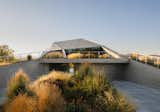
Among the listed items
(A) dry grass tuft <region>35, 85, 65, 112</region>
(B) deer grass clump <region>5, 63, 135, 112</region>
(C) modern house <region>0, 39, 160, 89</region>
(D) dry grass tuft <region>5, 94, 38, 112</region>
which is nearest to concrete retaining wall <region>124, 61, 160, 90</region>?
(C) modern house <region>0, 39, 160, 89</region>

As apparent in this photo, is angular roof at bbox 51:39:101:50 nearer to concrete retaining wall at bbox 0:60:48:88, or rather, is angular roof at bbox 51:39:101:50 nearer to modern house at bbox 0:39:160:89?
modern house at bbox 0:39:160:89

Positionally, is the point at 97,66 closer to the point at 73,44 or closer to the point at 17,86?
the point at 73,44

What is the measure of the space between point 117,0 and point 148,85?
572cm

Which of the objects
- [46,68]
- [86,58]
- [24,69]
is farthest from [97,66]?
[24,69]

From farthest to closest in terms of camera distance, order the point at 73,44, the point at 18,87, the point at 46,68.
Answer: the point at 73,44
the point at 46,68
the point at 18,87

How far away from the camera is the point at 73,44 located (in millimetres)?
25141

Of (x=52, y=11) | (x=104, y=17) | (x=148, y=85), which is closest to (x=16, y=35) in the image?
(x=52, y=11)

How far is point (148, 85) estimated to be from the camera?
49.7 ft

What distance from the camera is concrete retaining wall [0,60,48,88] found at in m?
15.8

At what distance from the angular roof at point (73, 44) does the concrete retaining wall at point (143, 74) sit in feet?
21.3

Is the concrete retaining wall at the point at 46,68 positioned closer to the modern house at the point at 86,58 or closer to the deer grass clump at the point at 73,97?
the modern house at the point at 86,58

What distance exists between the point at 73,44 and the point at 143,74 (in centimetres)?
1066

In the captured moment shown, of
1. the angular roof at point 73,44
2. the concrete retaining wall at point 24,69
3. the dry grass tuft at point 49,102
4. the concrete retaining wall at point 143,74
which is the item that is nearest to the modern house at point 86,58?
the angular roof at point 73,44

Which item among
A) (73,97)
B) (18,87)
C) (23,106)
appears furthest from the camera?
(73,97)
